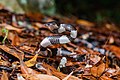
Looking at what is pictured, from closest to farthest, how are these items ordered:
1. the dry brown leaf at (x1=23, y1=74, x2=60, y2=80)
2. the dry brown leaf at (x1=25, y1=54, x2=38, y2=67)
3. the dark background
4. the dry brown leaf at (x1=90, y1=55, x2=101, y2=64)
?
the dry brown leaf at (x1=23, y1=74, x2=60, y2=80), the dry brown leaf at (x1=25, y1=54, x2=38, y2=67), the dry brown leaf at (x1=90, y1=55, x2=101, y2=64), the dark background

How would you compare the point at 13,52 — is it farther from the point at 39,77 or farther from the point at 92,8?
the point at 92,8

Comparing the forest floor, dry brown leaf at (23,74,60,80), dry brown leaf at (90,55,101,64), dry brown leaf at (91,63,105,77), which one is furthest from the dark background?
dry brown leaf at (23,74,60,80)

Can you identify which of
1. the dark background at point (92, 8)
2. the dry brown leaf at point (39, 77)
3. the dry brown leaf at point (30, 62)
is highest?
the dark background at point (92, 8)

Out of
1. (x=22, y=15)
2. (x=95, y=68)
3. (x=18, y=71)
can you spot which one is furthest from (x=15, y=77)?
(x=22, y=15)

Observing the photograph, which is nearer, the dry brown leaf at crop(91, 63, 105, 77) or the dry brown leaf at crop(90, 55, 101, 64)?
the dry brown leaf at crop(91, 63, 105, 77)

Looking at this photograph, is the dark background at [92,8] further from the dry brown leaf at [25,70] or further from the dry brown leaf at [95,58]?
the dry brown leaf at [25,70]

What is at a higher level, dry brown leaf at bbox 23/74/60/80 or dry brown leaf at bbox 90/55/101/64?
dry brown leaf at bbox 90/55/101/64

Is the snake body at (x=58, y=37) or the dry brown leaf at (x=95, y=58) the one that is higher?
the snake body at (x=58, y=37)

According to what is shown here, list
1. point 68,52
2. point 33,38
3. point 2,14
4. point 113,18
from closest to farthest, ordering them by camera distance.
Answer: point 68,52, point 33,38, point 2,14, point 113,18

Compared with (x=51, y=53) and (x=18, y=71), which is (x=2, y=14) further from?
(x=18, y=71)

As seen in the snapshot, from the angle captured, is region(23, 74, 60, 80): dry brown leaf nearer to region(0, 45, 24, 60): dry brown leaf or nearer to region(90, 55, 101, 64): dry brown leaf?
region(0, 45, 24, 60): dry brown leaf

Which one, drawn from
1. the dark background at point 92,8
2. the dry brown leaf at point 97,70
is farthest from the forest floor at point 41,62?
the dark background at point 92,8
